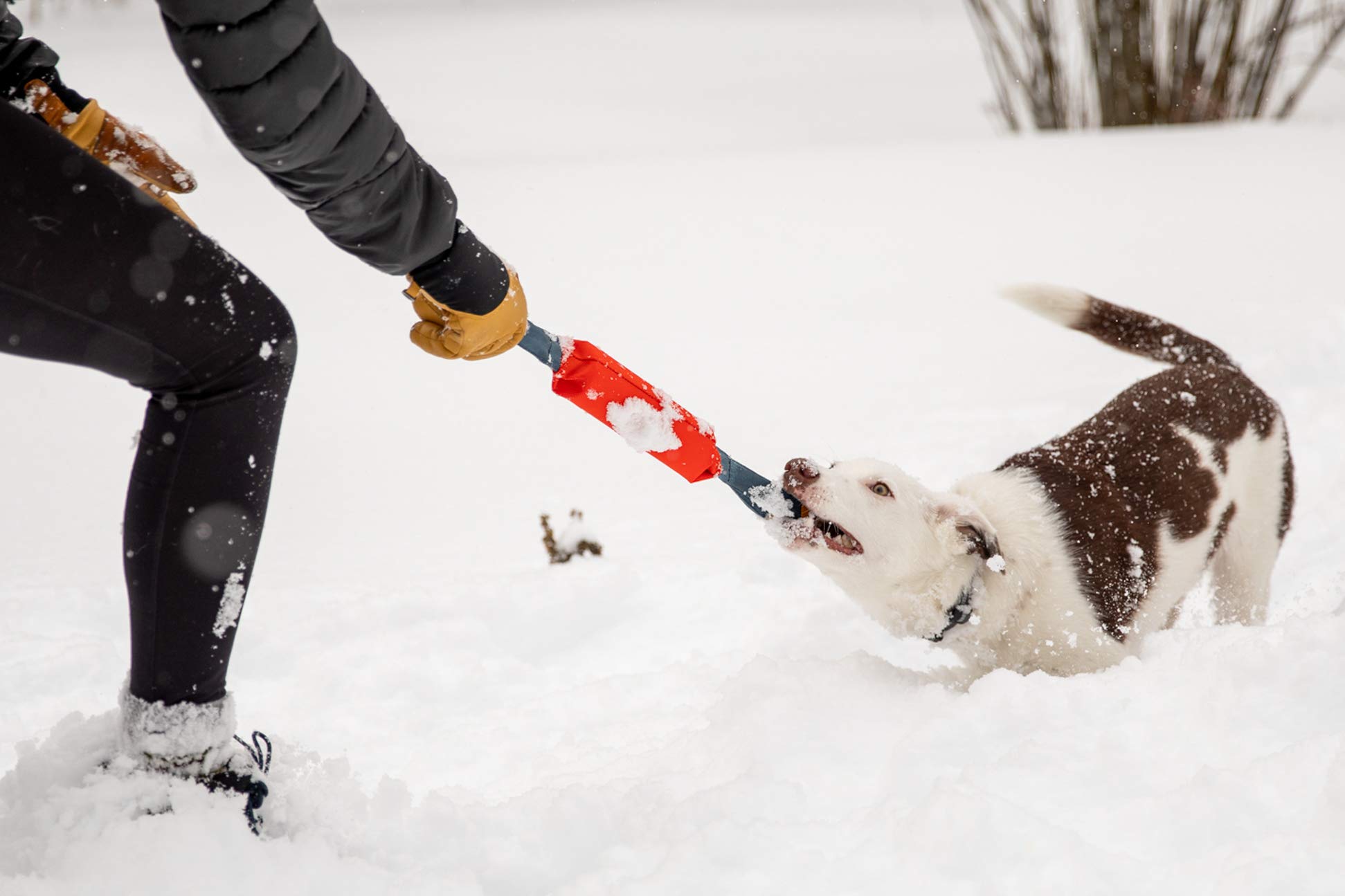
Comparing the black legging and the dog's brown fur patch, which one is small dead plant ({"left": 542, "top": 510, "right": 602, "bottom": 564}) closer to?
the dog's brown fur patch

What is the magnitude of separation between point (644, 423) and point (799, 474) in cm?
57

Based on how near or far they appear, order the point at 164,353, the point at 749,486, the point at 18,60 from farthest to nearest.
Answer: the point at 749,486
the point at 18,60
the point at 164,353

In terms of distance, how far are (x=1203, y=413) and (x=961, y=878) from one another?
2078 mm

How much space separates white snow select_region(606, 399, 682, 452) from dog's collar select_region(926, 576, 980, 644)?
0.88 metres

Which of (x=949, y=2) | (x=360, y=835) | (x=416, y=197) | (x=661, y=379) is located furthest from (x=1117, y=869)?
(x=949, y=2)

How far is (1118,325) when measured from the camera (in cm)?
324

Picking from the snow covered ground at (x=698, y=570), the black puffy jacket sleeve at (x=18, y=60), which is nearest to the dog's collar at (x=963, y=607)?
the snow covered ground at (x=698, y=570)

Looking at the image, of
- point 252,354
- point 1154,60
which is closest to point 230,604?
point 252,354

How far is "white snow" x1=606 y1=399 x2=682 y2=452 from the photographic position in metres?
2.11

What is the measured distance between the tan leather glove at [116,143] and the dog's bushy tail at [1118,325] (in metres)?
2.35

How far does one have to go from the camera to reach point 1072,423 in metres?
4.07

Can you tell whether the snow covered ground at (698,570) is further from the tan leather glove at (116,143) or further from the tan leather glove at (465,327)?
the tan leather glove at (116,143)

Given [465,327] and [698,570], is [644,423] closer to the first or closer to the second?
[465,327]

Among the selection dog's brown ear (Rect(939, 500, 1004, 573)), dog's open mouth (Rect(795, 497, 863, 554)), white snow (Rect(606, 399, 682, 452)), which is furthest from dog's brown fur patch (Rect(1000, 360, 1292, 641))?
white snow (Rect(606, 399, 682, 452))
